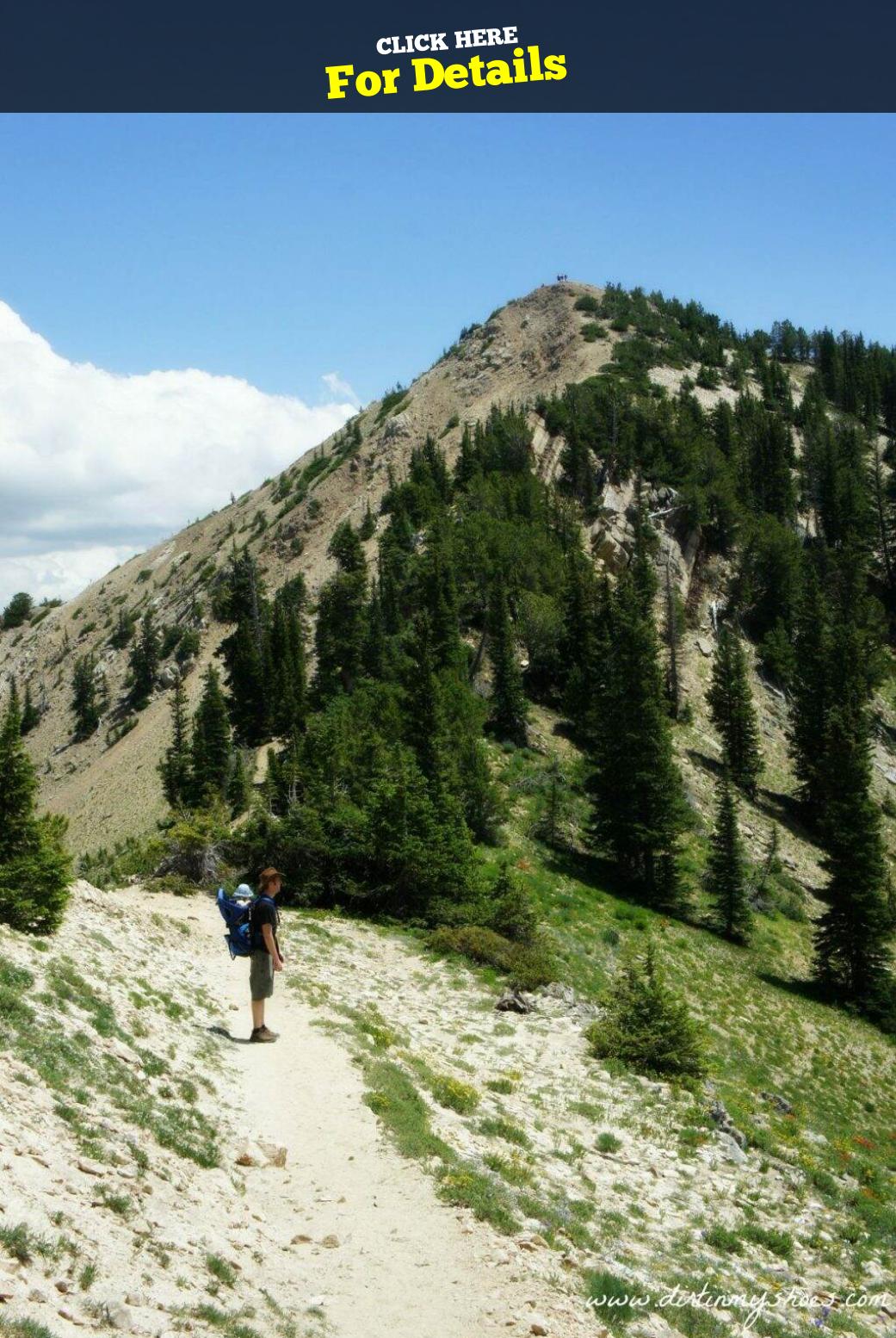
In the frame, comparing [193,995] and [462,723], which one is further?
[462,723]

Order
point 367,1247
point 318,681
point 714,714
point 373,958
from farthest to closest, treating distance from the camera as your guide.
A: point 714,714, point 318,681, point 373,958, point 367,1247

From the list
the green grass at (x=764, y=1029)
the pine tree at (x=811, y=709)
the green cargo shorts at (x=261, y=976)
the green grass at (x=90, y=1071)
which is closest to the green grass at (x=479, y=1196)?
the green grass at (x=90, y=1071)

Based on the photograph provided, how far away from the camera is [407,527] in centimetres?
8950

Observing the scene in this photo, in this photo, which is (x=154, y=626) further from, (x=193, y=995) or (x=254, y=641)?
(x=193, y=995)

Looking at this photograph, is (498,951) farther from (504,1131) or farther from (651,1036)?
(504,1131)

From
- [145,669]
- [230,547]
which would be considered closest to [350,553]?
[145,669]

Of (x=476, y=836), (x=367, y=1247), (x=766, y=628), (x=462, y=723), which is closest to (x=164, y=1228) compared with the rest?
(x=367, y=1247)

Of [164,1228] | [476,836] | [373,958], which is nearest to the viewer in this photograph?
[164,1228]

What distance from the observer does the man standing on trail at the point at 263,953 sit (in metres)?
16.9

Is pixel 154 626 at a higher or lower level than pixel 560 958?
higher

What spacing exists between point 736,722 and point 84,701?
240 feet

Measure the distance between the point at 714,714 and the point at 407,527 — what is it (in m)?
35.1

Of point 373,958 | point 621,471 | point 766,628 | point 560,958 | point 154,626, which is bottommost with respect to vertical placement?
point 560,958

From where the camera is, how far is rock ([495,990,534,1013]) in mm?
22859
